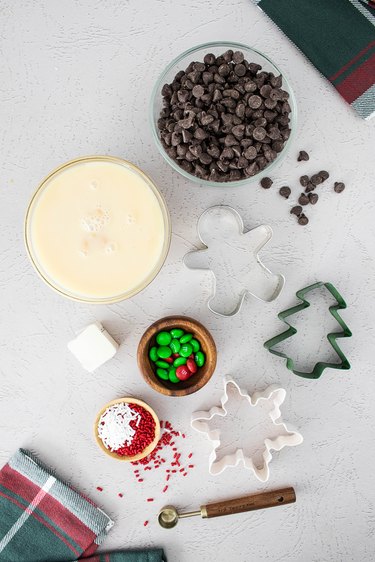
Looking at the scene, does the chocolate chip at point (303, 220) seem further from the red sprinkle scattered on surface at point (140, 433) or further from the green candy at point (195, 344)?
the red sprinkle scattered on surface at point (140, 433)

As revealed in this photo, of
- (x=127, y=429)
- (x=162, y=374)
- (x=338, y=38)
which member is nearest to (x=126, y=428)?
(x=127, y=429)

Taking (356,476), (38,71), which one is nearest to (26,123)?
(38,71)

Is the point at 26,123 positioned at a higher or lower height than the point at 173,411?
higher

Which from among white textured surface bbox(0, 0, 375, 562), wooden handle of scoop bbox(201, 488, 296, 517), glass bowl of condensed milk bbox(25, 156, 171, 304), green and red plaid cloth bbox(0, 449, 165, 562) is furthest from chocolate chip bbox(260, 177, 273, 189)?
green and red plaid cloth bbox(0, 449, 165, 562)

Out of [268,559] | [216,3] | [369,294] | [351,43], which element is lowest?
[268,559]

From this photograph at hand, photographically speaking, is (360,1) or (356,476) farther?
(356,476)

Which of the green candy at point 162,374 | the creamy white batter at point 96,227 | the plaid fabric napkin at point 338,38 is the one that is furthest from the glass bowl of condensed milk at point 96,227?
the plaid fabric napkin at point 338,38

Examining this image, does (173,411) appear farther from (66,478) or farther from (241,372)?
(66,478)
